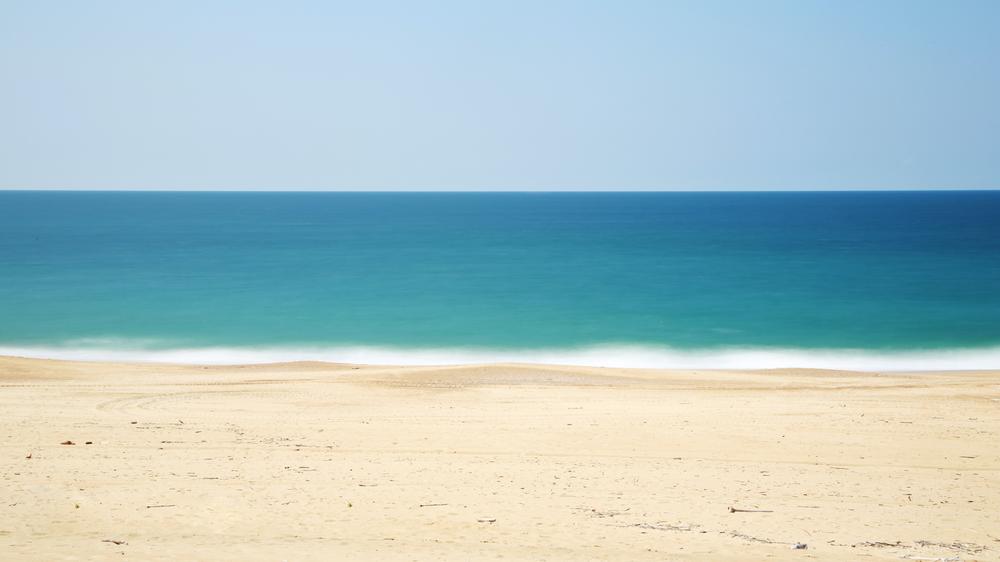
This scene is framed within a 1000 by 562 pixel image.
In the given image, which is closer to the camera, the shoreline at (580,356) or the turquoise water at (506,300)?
the shoreline at (580,356)

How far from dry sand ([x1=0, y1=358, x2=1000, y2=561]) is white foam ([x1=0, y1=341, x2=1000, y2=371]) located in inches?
318

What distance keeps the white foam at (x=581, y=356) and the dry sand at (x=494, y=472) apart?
8070mm

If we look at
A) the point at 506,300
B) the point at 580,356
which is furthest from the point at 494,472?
the point at 506,300

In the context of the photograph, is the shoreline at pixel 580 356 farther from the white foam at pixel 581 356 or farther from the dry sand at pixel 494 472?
the dry sand at pixel 494 472

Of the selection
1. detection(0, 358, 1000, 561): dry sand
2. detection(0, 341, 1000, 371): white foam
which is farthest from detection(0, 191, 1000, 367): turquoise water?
detection(0, 358, 1000, 561): dry sand

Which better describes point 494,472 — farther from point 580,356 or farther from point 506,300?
point 506,300

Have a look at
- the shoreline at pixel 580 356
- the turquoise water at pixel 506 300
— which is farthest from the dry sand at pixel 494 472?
the turquoise water at pixel 506 300

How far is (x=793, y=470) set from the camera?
37.4 ft

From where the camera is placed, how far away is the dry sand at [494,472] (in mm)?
8305

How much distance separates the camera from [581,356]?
28.1 meters

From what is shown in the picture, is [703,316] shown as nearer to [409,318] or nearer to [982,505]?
[409,318]

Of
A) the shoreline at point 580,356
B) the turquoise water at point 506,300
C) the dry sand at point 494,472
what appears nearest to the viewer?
the dry sand at point 494,472

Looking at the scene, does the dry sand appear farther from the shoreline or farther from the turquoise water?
the turquoise water

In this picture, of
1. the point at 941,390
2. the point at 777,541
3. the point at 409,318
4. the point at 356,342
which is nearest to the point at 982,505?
the point at 777,541
